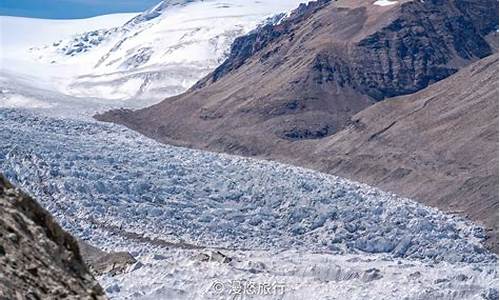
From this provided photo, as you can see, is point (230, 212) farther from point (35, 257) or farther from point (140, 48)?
point (140, 48)

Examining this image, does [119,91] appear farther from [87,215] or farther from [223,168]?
[87,215]

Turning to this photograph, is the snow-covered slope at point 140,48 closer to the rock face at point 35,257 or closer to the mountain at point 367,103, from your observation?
the mountain at point 367,103

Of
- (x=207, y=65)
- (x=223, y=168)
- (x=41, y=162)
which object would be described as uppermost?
(x=41, y=162)

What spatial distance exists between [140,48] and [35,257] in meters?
153

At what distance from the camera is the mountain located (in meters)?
68.4

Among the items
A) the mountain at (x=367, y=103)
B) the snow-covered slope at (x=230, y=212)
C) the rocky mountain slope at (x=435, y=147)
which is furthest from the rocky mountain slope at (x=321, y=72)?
the snow-covered slope at (x=230, y=212)

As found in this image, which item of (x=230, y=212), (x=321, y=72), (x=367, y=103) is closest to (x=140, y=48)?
(x=321, y=72)

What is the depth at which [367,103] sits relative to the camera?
293ft

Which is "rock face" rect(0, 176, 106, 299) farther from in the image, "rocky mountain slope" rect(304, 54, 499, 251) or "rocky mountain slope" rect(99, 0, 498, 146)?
"rocky mountain slope" rect(99, 0, 498, 146)

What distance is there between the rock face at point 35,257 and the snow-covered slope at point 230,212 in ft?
105

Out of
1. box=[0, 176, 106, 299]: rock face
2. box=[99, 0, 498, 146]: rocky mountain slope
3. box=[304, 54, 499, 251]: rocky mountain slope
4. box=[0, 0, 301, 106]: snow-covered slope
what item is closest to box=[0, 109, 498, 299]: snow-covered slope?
box=[304, 54, 499, 251]: rocky mountain slope

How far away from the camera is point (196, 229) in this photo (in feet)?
165

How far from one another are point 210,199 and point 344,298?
21820mm

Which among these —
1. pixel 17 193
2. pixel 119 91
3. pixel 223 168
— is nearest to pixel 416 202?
pixel 223 168
